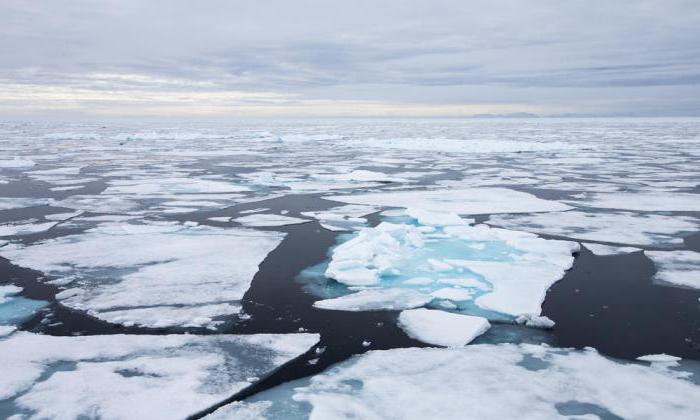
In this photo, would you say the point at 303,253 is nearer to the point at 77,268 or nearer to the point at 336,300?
the point at 336,300

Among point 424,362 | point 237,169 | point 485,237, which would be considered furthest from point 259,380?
point 237,169

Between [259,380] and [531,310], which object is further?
[531,310]

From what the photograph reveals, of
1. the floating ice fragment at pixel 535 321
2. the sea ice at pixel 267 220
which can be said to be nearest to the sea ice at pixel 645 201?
the sea ice at pixel 267 220

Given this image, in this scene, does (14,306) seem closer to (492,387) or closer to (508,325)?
(492,387)

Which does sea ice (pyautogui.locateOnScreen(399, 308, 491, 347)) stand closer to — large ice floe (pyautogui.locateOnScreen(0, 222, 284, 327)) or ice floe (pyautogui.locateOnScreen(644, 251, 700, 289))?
large ice floe (pyautogui.locateOnScreen(0, 222, 284, 327))

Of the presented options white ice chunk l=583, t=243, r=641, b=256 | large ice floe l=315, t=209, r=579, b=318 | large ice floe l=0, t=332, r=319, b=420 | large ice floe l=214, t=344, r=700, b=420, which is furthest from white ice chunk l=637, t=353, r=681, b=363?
white ice chunk l=583, t=243, r=641, b=256

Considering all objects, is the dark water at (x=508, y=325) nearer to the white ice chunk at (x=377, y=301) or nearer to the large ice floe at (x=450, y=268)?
the white ice chunk at (x=377, y=301)
